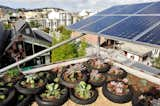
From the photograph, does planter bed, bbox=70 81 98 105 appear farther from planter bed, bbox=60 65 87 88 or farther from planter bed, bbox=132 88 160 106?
planter bed, bbox=132 88 160 106

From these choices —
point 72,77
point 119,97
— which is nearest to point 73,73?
point 72,77

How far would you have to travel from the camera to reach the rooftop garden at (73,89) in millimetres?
6609

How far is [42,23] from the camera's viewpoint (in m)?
83.2

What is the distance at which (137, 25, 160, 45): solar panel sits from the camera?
4100mm

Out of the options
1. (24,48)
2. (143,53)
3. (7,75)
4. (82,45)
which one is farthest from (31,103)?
(143,53)

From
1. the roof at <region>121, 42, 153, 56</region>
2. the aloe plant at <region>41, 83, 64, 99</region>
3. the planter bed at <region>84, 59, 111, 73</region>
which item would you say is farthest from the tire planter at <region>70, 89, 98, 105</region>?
the roof at <region>121, 42, 153, 56</region>

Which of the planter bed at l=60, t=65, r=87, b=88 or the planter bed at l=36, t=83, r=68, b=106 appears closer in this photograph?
the planter bed at l=36, t=83, r=68, b=106

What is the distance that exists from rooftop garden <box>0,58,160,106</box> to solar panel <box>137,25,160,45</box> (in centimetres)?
290

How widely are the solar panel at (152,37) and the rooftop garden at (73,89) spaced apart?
290 centimetres

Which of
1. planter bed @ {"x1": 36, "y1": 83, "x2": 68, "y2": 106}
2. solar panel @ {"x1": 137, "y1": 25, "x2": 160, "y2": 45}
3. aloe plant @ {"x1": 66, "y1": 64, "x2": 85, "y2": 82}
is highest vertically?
solar panel @ {"x1": 137, "y1": 25, "x2": 160, "y2": 45}

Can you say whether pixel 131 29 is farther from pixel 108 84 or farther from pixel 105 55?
pixel 105 55

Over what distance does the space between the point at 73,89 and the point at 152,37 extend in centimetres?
422

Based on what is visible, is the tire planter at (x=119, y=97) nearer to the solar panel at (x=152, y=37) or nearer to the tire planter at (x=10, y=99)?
the solar panel at (x=152, y=37)

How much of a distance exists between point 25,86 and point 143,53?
31.6m
